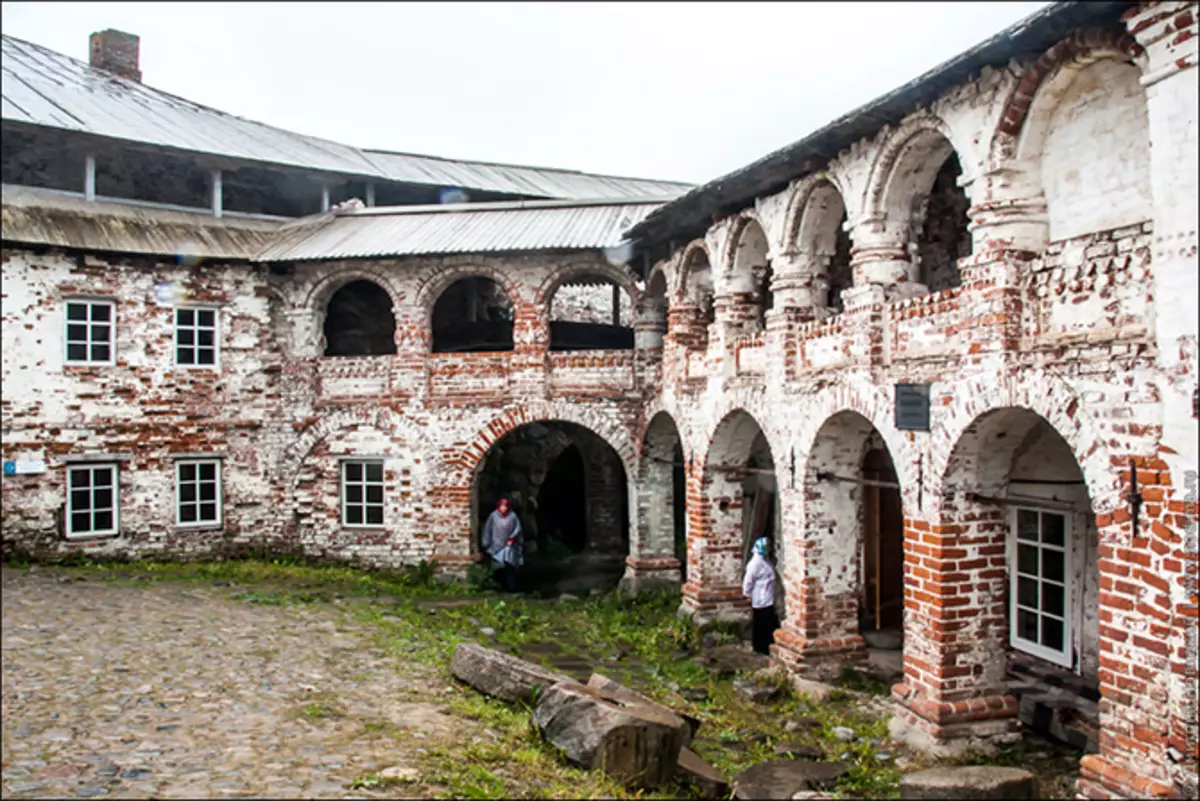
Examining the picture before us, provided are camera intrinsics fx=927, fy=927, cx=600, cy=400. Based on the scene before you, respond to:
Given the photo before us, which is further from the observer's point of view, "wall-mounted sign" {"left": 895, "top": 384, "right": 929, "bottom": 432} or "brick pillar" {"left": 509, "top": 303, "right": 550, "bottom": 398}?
"brick pillar" {"left": 509, "top": 303, "right": 550, "bottom": 398}

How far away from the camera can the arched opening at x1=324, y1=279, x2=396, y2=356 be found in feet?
59.3

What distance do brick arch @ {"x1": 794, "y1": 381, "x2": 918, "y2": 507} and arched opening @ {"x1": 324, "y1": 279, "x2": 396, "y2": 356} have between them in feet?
33.4

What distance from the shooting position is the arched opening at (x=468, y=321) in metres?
18.5

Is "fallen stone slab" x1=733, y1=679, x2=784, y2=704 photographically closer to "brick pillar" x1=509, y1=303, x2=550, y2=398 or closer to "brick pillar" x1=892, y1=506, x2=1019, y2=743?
"brick pillar" x1=892, y1=506, x2=1019, y2=743

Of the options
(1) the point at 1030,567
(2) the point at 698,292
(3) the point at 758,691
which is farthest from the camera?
(2) the point at 698,292

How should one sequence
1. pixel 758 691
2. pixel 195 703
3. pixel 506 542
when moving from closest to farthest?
pixel 195 703 < pixel 758 691 < pixel 506 542

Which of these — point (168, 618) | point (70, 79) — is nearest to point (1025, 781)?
point (168, 618)

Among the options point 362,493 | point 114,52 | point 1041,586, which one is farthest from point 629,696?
point 114,52

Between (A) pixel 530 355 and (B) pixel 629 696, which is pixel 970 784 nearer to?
(B) pixel 629 696

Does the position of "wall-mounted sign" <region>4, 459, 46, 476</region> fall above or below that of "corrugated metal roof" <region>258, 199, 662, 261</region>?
below

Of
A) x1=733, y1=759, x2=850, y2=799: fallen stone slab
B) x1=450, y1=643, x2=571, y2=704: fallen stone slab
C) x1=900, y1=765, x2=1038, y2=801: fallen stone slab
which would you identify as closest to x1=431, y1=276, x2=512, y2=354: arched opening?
x1=450, y1=643, x2=571, y2=704: fallen stone slab

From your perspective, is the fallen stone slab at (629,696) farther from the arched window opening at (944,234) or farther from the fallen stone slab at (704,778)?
the arched window opening at (944,234)

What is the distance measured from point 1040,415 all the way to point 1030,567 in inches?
136

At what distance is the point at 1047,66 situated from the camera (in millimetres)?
6676
